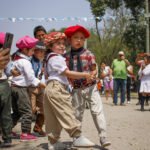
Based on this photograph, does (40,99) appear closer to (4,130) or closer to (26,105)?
(26,105)

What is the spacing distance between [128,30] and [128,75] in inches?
642

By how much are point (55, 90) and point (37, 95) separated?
1.68 meters

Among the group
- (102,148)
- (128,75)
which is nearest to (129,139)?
(102,148)

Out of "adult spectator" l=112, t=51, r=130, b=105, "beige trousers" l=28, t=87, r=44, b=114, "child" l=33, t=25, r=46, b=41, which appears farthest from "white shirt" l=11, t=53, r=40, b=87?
"adult spectator" l=112, t=51, r=130, b=105

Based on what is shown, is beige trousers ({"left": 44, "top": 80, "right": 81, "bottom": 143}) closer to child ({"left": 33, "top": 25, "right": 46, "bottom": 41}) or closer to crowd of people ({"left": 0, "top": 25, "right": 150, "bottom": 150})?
crowd of people ({"left": 0, "top": 25, "right": 150, "bottom": 150})

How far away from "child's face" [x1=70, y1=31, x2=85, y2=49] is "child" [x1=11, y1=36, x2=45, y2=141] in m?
0.86

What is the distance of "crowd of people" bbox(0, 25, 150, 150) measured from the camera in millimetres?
5215

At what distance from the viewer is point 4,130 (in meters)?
5.70

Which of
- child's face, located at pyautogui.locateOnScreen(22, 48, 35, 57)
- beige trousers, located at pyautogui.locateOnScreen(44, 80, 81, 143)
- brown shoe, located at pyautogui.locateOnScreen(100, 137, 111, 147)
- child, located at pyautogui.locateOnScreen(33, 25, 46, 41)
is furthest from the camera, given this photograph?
child, located at pyautogui.locateOnScreen(33, 25, 46, 41)

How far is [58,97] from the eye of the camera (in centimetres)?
519

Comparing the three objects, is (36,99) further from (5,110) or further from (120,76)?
(120,76)

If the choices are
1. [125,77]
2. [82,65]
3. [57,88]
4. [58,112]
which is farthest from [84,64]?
[125,77]

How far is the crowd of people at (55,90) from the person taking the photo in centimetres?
521

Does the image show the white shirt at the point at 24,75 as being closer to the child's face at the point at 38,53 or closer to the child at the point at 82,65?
the child's face at the point at 38,53
